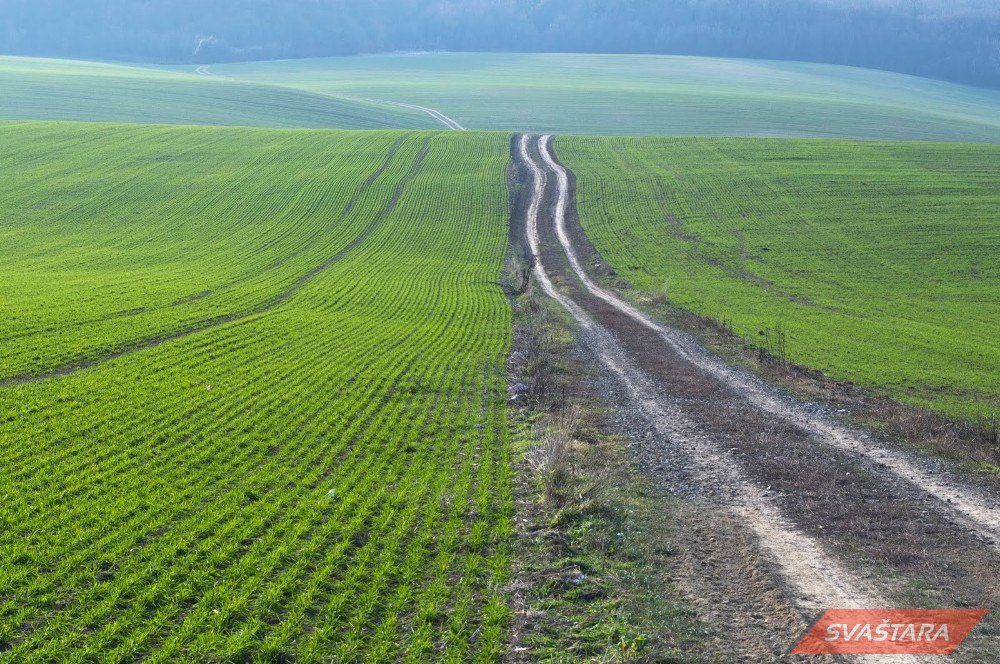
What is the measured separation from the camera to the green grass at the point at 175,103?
Result: 114m

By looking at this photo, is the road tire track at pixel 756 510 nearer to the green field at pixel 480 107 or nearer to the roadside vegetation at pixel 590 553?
the roadside vegetation at pixel 590 553

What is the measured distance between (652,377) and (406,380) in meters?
9.54

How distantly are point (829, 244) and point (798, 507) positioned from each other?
4951 cm

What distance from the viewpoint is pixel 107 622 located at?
33.3ft

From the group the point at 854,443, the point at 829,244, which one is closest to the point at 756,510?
the point at 854,443

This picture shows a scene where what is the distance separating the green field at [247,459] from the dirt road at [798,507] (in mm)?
4316

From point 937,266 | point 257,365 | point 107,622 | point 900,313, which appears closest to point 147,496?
point 107,622

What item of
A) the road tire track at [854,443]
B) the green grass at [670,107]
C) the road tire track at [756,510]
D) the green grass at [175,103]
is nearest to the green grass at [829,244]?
the road tire track at [854,443]

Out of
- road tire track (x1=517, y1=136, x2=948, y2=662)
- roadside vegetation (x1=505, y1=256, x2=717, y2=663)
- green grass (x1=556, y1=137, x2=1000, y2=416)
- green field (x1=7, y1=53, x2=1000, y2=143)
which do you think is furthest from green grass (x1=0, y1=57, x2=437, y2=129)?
roadside vegetation (x1=505, y1=256, x2=717, y2=663)

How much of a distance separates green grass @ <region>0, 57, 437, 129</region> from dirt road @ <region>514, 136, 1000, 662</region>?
112722mm

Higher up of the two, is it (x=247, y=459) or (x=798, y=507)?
(x=798, y=507)

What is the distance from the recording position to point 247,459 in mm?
16672

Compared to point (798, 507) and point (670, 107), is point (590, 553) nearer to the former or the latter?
point (798, 507)

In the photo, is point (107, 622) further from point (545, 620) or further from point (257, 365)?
point (257, 365)
